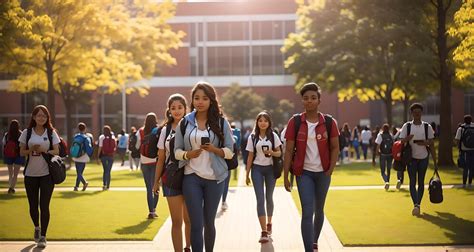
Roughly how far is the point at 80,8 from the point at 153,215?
15555 mm

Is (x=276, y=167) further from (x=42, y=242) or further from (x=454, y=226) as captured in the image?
(x=42, y=242)

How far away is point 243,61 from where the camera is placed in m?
64.8

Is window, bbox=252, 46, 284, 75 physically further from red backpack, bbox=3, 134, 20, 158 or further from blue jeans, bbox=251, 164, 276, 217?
blue jeans, bbox=251, 164, 276, 217

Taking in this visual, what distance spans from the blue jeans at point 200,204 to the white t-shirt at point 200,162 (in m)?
0.06

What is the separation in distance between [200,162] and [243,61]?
2323 inches

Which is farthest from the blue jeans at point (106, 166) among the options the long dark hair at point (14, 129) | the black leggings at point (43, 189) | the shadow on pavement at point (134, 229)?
the black leggings at point (43, 189)

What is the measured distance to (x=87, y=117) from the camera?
202 ft

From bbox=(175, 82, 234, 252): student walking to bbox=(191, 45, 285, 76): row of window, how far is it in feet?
192

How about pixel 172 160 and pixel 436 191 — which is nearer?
pixel 172 160

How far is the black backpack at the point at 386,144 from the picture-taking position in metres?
16.7

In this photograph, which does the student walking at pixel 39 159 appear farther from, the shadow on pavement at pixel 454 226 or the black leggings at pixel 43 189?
the shadow on pavement at pixel 454 226

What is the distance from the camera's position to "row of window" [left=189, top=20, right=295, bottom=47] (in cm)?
6444

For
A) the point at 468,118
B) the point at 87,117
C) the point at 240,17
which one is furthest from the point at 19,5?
→ the point at 240,17

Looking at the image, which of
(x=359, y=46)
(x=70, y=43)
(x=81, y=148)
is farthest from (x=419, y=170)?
(x=359, y=46)
